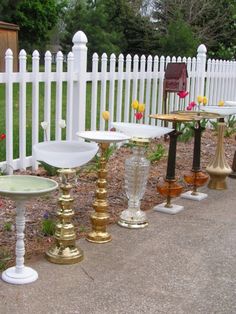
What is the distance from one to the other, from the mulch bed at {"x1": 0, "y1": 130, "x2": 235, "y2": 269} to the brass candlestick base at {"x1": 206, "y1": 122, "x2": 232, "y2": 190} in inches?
12.8

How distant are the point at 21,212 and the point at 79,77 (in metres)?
3.34

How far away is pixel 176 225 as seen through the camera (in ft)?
14.3

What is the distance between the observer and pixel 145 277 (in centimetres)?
329

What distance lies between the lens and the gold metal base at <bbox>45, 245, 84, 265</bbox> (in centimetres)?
342

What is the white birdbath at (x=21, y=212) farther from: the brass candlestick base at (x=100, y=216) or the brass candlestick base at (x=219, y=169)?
the brass candlestick base at (x=219, y=169)

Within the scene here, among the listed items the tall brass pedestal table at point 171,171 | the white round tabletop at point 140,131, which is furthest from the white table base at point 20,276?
the tall brass pedestal table at point 171,171

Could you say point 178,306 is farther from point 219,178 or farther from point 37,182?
point 219,178

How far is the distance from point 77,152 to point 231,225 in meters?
1.71

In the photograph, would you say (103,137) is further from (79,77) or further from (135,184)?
(79,77)

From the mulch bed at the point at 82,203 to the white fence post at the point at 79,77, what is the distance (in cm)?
66

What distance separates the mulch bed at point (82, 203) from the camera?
3734 millimetres

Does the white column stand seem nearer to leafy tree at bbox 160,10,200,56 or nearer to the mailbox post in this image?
the mailbox post

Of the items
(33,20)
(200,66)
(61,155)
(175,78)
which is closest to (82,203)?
(61,155)

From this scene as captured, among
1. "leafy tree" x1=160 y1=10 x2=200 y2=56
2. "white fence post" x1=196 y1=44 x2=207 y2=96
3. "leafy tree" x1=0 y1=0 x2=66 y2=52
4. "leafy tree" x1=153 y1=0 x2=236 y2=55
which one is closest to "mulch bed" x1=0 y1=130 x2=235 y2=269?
"white fence post" x1=196 y1=44 x2=207 y2=96
